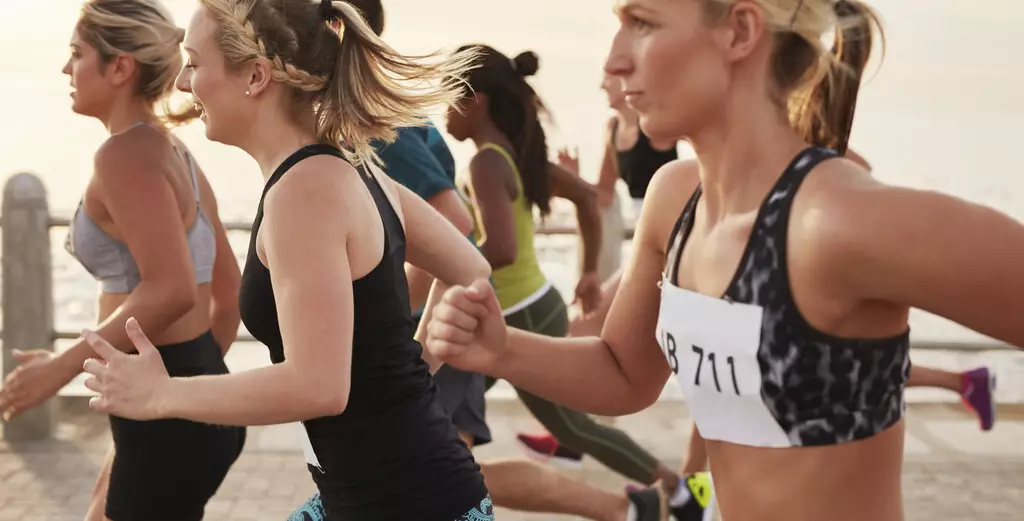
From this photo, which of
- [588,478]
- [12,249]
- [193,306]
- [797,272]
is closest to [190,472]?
[193,306]

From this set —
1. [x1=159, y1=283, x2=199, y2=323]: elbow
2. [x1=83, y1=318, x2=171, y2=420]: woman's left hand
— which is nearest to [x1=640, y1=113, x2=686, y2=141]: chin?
[x1=83, y1=318, x2=171, y2=420]: woman's left hand

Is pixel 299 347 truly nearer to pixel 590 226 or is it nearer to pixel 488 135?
pixel 488 135

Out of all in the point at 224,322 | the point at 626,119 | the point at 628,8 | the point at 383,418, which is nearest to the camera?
the point at 628,8

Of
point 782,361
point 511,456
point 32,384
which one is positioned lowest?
point 511,456

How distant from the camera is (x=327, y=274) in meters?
2.14

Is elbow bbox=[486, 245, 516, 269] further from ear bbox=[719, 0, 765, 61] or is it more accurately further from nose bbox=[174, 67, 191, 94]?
ear bbox=[719, 0, 765, 61]

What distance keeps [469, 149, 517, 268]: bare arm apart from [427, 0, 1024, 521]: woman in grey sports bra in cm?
240

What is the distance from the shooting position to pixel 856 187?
1.69 metres

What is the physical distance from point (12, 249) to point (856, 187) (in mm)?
5640

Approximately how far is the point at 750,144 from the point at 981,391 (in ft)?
10.9

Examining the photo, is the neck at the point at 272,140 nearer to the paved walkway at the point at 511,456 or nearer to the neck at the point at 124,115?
the neck at the point at 124,115

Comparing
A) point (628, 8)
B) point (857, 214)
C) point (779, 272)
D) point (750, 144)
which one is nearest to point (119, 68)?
point (628, 8)

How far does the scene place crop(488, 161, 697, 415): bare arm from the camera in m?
2.16

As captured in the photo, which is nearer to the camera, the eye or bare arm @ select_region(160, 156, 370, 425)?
the eye
